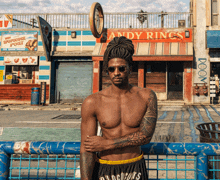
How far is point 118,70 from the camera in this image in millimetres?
1540

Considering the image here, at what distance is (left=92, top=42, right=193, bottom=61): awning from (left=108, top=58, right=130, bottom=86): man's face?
13.9 m

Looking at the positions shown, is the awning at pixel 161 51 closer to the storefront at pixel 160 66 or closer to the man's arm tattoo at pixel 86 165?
the storefront at pixel 160 66

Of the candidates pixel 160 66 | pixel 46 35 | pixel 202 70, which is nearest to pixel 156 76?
Answer: pixel 160 66

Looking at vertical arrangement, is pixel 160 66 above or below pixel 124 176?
above

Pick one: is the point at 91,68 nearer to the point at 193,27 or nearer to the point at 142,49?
the point at 142,49

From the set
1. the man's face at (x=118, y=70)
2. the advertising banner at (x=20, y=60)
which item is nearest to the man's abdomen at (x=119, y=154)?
the man's face at (x=118, y=70)

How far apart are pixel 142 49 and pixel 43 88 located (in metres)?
8.34

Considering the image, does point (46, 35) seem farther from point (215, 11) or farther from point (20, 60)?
point (215, 11)

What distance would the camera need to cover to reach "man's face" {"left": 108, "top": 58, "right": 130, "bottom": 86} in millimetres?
1539

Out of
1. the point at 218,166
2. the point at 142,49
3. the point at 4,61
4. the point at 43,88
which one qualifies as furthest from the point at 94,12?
the point at 218,166

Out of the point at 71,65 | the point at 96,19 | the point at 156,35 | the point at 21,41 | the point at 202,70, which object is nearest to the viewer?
the point at 96,19

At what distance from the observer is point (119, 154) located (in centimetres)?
155

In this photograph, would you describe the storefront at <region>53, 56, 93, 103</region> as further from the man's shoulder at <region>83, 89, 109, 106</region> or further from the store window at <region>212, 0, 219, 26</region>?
the man's shoulder at <region>83, 89, 109, 106</region>

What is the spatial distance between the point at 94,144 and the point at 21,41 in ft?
60.7
